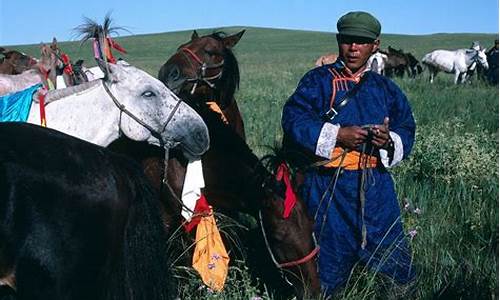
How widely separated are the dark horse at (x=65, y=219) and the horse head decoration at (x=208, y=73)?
3.86m

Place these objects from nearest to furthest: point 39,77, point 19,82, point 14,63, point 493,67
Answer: point 39,77 < point 19,82 < point 14,63 < point 493,67

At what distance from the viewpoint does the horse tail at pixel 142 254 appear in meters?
3.19

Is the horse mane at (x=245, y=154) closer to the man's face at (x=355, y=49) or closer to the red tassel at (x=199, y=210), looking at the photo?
the red tassel at (x=199, y=210)

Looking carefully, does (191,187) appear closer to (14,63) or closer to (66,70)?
(66,70)

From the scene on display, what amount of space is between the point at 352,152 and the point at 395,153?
0.25 m

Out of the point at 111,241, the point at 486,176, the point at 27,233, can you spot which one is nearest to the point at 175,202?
the point at 111,241

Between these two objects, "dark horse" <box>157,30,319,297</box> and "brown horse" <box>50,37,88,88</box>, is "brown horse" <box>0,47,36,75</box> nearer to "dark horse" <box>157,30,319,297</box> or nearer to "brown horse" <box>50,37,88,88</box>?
"brown horse" <box>50,37,88,88</box>

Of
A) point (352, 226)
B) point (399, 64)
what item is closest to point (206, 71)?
point (352, 226)

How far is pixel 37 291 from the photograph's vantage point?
283 centimetres

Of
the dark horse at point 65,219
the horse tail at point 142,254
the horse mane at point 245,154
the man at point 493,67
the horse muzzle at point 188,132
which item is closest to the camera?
the dark horse at point 65,219

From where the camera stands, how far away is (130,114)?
4.41 m

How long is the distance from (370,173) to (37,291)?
7.08ft

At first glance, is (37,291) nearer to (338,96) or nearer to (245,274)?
(245,274)

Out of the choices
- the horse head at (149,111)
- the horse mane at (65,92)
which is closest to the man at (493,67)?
the horse head at (149,111)
